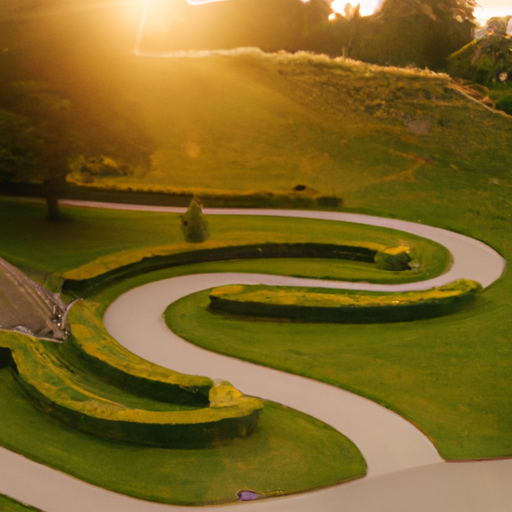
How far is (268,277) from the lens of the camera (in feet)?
44.5

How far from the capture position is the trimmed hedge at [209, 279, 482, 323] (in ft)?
36.8

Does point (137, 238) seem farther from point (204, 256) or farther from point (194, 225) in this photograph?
point (204, 256)

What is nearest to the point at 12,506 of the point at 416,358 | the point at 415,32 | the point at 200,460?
the point at 200,460

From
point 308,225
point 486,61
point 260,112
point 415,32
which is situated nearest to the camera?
point 308,225

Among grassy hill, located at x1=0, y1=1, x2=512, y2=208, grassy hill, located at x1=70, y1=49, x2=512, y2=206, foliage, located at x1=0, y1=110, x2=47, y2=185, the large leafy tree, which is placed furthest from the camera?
the large leafy tree

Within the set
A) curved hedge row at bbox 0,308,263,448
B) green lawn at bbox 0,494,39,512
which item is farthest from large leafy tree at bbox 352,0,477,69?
green lawn at bbox 0,494,39,512

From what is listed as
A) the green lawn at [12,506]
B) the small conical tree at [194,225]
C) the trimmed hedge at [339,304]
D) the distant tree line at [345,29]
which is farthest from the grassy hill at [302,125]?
the green lawn at [12,506]

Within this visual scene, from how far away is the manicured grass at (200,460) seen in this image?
6.82m

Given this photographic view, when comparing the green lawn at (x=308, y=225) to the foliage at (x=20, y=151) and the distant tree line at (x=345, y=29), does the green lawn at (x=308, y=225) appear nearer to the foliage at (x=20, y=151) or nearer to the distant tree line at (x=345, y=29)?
the distant tree line at (x=345, y=29)

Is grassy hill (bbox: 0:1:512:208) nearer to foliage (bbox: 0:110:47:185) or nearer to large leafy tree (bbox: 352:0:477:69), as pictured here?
large leafy tree (bbox: 352:0:477:69)

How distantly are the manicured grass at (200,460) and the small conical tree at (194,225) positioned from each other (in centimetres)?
673

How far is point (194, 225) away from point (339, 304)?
15.3 feet

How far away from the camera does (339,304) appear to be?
11266 millimetres

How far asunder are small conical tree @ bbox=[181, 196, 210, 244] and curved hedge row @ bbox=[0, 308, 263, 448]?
4.88 m
